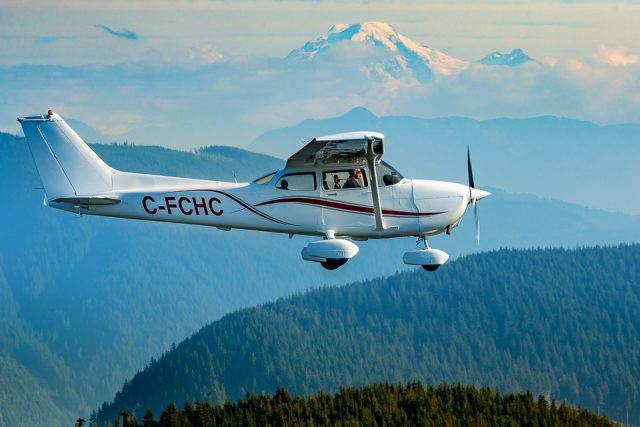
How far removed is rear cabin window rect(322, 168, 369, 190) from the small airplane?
0.04 meters

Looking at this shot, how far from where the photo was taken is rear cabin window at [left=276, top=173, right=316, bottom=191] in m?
46.0

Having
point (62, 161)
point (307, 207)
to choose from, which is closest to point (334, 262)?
point (307, 207)

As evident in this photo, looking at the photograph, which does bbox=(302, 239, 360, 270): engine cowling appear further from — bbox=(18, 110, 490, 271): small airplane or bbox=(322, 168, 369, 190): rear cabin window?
bbox=(322, 168, 369, 190): rear cabin window

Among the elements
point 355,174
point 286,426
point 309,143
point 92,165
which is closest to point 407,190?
point 355,174

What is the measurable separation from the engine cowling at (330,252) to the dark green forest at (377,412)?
46.0 meters

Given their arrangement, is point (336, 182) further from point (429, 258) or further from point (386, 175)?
point (429, 258)

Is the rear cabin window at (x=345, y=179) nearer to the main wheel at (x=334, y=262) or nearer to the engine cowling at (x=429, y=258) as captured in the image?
the main wheel at (x=334, y=262)

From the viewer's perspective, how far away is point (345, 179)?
151 ft

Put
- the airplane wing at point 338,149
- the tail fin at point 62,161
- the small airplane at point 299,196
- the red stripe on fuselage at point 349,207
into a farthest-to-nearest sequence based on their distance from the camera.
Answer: the tail fin at point 62,161
the red stripe on fuselage at point 349,207
the small airplane at point 299,196
the airplane wing at point 338,149

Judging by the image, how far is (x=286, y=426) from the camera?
91.0 meters

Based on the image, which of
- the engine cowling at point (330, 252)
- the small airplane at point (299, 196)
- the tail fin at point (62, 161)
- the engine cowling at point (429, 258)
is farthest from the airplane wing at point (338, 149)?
the tail fin at point (62, 161)

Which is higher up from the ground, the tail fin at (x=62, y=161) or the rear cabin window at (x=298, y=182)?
the tail fin at (x=62, y=161)

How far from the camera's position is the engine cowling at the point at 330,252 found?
44.7 meters

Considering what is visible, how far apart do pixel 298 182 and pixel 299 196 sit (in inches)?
21.5
